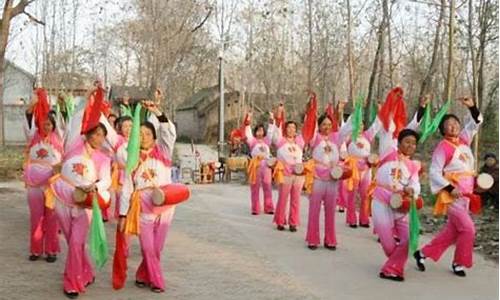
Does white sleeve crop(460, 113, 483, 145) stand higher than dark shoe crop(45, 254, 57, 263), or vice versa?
white sleeve crop(460, 113, 483, 145)

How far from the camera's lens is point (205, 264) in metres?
7.40

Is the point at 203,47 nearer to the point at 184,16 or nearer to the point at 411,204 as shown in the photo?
the point at 184,16

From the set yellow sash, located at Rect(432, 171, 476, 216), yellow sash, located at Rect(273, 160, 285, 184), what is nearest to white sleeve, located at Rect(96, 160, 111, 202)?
yellow sash, located at Rect(432, 171, 476, 216)

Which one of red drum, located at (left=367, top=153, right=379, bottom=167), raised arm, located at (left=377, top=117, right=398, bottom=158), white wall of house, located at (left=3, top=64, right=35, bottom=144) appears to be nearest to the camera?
raised arm, located at (left=377, top=117, right=398, bottom=158)

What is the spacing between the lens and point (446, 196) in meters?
6.76

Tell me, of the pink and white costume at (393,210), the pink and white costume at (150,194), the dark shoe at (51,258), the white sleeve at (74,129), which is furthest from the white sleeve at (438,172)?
the dark shoe at (51,258)

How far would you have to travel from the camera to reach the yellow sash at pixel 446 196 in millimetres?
6766

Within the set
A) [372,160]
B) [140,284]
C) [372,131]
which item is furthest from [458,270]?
[140,284]

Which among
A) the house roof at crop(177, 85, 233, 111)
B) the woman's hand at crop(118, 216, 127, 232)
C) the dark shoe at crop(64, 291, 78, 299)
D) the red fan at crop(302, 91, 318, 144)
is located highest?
the house roof at crop(177, 85, 233, 111)

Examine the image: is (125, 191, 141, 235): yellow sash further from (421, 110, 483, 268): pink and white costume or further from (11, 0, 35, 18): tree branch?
(11, 0, 35, 18): tree branch

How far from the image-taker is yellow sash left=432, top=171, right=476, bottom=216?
677 centimetres

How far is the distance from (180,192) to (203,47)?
28505mm

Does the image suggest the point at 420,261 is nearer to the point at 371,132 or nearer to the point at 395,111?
the point at 395,111

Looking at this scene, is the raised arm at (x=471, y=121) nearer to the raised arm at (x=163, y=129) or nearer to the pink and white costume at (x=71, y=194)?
the raised arm at (x=163, y=129)
